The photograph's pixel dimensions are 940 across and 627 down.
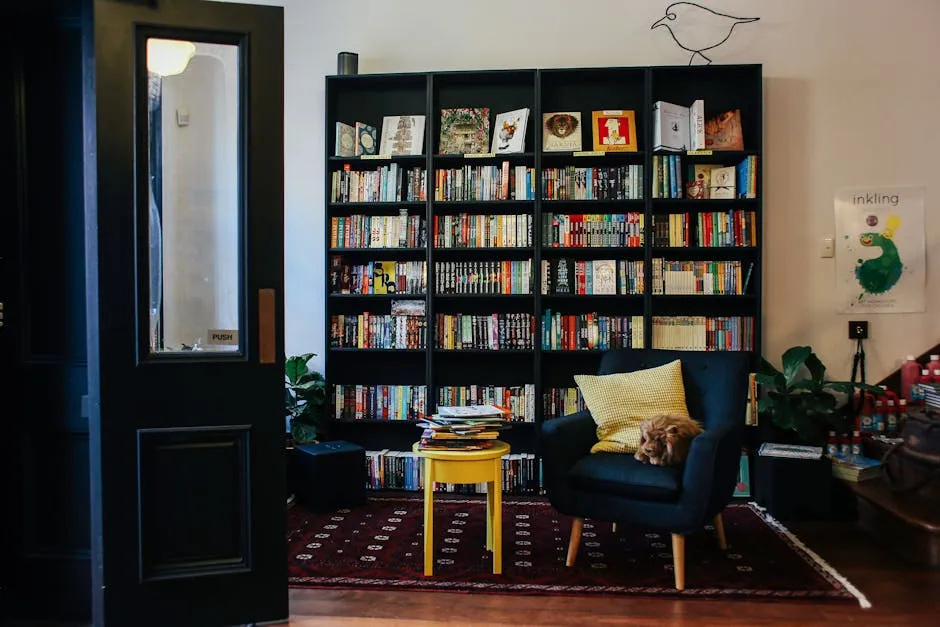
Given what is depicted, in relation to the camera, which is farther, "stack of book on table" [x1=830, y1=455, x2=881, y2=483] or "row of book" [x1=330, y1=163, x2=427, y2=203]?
"row of book" [x1=330, y1=163, x2=427, y2=203]

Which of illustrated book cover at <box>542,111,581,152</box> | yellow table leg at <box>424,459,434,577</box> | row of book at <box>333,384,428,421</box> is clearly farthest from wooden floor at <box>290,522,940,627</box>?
illustrated book cover at <box>542,111,581,152</box>

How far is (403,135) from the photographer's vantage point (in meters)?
4.41

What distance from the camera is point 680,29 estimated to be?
4391 millimetres

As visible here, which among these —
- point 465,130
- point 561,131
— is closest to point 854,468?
point 561,131

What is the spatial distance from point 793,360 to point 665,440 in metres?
1.45

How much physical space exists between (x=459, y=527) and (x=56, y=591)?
1.73 metres

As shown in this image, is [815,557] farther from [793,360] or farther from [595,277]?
[595,277]

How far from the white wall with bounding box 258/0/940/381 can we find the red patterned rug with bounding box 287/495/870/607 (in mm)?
1333

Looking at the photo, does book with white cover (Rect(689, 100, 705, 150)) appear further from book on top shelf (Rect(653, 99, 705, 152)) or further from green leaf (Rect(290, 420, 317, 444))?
green leaf (Rect(290, 420, 317, 444))

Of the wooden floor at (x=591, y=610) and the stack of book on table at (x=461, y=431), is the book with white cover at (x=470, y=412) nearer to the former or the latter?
the stack of book on table at (x=461, y=431)

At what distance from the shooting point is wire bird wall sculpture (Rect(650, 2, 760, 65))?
4.36 metres

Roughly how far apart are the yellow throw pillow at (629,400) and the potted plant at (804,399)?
876 mm

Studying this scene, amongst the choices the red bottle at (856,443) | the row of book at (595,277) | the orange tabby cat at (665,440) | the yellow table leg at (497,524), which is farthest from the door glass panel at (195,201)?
the red bottle at (856,443)

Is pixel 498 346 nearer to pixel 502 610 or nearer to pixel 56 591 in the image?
pixel 502 610
